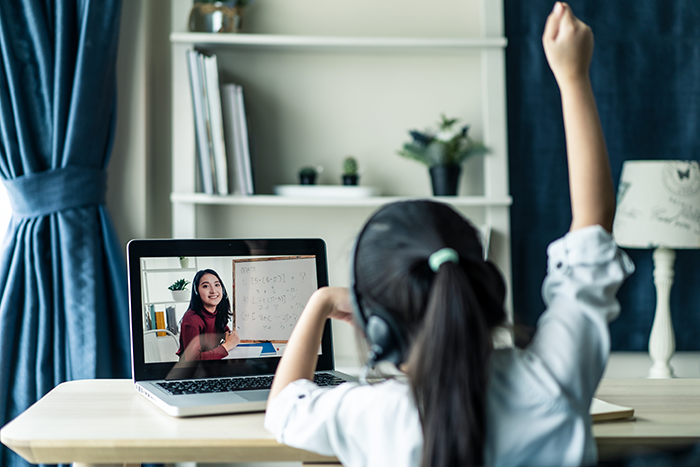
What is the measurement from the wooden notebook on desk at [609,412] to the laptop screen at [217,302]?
1.58 ft

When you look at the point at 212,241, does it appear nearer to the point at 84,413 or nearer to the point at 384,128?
the point at 84,413

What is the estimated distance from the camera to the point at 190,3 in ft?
6.00

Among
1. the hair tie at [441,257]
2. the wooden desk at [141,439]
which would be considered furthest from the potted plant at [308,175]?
the hair tie at [441,257]

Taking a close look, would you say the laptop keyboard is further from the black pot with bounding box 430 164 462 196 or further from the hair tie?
the black pot with bounding box 430 164 462 196

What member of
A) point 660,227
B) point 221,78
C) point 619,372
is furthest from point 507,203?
point 221,78

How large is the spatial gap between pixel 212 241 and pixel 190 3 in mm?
1018

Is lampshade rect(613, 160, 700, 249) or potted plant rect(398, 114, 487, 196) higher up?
potted plant rect(398, 114, 487, 196)

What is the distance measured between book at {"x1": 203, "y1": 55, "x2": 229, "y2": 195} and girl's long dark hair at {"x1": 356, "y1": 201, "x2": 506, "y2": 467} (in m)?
1.20

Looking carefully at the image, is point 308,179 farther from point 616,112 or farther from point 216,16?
point 616,112

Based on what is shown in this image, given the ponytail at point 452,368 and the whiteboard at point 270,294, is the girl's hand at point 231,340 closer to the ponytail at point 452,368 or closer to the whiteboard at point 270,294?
the whiteboard at point 270,294

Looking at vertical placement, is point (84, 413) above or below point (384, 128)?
below

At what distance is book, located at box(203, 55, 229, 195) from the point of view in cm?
174

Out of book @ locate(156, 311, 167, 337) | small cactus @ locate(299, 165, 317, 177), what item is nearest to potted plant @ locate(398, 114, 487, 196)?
small cactus @ locate(299, 165, 317, 177)

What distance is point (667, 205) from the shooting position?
1.70 meters
